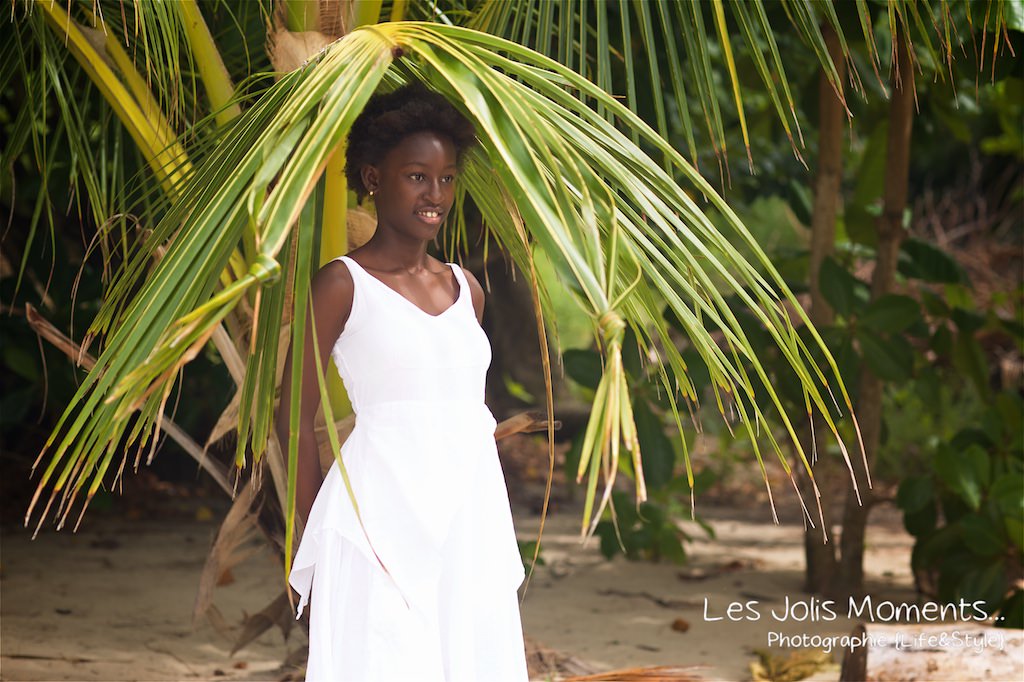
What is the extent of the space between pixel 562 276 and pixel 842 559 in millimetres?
2702

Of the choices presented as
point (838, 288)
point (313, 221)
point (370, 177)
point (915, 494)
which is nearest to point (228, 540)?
point (370, 177)

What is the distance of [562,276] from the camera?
1066 mm

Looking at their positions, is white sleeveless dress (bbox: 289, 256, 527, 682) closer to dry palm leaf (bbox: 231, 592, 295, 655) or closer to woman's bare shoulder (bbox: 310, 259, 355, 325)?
woman's bare shoulder (bbox: 310, 259, 355, 325)

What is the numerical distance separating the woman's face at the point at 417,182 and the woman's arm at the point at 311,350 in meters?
0.12

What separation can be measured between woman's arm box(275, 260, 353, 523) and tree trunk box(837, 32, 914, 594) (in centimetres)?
216

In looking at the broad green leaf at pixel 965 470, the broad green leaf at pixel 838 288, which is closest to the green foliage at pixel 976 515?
the broad green leaf at pixel 965 470

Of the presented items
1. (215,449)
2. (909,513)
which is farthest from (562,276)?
(909,513)

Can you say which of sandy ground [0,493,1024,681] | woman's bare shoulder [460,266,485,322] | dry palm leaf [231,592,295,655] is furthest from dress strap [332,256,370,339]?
sandy ground [0,493,1024,681]

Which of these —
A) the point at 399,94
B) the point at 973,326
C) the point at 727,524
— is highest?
the point at 399,94

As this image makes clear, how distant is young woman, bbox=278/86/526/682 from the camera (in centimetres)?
149

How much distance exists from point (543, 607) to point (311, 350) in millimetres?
2102

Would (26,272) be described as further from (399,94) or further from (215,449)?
(399,94)

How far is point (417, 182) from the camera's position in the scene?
154 centimetres

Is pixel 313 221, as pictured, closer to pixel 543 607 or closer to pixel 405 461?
pixel 405 461
